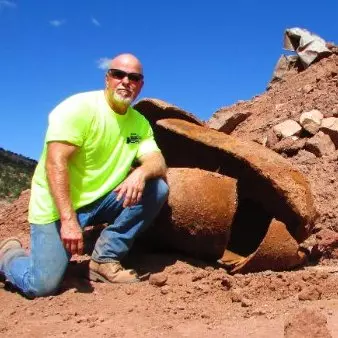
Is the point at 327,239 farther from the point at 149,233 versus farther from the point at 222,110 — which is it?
the point at 222,110

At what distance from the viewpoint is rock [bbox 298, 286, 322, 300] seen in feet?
12.0

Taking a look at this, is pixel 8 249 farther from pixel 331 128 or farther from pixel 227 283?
pixel 331 128

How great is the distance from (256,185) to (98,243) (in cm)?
112

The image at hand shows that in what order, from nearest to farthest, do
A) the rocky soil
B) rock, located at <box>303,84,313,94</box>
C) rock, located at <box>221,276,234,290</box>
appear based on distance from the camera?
the rocky soil
rock, located at <box>221,276,234,290</box>
rock, located at <box>303,84,313,94</box>

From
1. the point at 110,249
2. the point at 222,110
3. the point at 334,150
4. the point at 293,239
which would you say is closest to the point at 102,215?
the point at 110,249

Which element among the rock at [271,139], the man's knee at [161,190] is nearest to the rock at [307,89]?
the rock at [271,139]

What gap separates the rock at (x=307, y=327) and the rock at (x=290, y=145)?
156 inches

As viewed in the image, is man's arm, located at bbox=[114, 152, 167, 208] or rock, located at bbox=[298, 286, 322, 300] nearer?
rock, located at bbox=[298, 286, 322, 300]

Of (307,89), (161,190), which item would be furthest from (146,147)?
(307,89)

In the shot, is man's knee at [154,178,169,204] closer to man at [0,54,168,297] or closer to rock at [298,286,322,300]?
man at [0,54,168,297]

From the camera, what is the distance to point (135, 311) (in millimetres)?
3514

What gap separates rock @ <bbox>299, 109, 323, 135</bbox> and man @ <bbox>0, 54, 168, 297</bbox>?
319cm

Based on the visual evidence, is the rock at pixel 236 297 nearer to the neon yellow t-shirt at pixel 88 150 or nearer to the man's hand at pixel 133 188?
the man's hand at pixel 133 188

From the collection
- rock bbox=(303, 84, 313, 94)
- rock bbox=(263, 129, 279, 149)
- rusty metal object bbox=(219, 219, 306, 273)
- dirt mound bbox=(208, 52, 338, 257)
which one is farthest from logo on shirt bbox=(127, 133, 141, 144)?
rock bbox=(303, 84, 313, 94)
